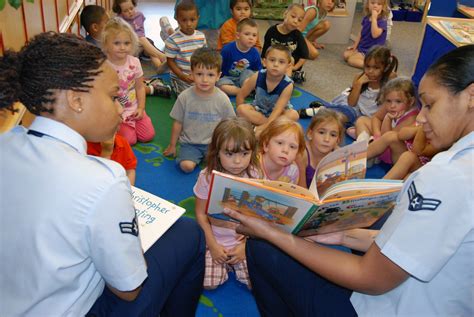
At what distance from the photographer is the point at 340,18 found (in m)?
4.90

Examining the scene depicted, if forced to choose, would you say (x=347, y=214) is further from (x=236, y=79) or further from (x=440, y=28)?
(x=440, y=28)

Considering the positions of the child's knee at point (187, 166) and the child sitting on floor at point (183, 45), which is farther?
the child sitting on floor at point (183, 45)

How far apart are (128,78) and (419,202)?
2.21m

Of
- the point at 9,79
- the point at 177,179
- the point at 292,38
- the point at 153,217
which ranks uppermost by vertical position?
the point at 9,79

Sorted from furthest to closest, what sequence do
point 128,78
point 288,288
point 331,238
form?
point 128,78 < point 331,238 < point 288,288

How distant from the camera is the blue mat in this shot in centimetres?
186

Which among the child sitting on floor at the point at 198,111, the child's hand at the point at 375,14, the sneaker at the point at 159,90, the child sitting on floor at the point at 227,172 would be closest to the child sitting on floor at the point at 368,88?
the child sitting on floor at the point at 198,111

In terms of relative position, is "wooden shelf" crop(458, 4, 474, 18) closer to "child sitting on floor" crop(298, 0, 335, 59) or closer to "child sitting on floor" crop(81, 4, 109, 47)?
"child sitting on floor" crop(298, 0, 335, 59)

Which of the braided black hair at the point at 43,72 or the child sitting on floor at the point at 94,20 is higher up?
the braided black hair at the point at 43,72

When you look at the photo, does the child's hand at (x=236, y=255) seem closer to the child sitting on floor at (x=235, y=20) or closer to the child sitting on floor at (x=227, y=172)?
the child sitting on floor at (x=227, y=172)

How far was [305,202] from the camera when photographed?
130cm

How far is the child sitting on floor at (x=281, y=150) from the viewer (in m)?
2.08

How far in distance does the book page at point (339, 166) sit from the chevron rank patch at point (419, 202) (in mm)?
748

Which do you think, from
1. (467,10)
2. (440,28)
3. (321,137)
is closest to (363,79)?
(440,28)
